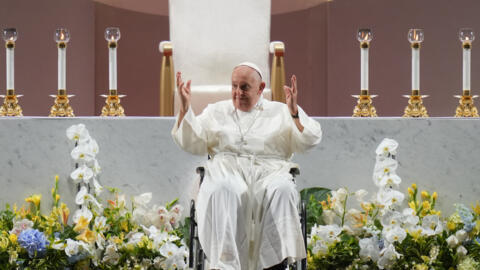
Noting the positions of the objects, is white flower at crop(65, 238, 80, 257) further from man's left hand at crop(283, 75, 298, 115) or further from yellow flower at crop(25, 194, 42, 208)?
man's left hand at crop(283, 75, 298, 115)

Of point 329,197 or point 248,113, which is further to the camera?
point 329,197

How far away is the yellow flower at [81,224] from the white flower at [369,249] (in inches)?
50.5

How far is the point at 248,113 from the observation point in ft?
12.1

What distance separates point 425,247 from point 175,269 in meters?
1.17

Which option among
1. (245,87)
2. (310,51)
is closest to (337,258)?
(245,87)

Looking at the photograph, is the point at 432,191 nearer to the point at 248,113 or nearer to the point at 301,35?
the point at 248,113

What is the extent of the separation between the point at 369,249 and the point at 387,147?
20.8 inches

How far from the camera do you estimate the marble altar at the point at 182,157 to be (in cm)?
405

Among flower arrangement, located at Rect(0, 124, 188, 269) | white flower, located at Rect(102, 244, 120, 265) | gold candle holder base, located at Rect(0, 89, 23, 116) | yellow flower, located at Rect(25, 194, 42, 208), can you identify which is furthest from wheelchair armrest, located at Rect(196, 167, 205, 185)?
gold candle holder base, located at Rect(0, 89, 23, 116)

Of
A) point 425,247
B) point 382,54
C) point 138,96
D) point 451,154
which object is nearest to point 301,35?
point 382,54

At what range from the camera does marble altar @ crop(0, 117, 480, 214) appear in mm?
4055

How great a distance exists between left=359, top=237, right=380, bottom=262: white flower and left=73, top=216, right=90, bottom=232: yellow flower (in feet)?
4.21

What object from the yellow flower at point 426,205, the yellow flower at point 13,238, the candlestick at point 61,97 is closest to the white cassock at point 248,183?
the yellow flower at point 426,205

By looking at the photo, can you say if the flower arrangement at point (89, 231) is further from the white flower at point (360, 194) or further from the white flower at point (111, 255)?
the white flower at point (360, 194)
